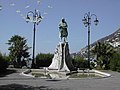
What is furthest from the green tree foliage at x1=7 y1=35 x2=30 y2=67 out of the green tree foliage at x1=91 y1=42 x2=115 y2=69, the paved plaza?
the paved plaza

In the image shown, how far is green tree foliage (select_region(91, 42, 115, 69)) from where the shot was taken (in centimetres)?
4290

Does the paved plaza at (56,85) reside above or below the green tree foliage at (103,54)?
below

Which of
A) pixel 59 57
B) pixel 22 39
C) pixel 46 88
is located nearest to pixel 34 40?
pixel 59 57

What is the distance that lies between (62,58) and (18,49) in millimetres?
17317

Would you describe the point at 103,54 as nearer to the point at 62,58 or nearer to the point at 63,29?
the point at 63,29

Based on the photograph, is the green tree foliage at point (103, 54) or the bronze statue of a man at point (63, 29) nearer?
the bronze statue of a man at point (63, 29)

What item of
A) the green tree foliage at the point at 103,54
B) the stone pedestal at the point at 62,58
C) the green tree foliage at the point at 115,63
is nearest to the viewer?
the stone pedestal at the point at 62,58

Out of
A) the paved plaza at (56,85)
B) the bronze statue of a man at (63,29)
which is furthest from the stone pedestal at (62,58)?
the paved plaza at (56,85)

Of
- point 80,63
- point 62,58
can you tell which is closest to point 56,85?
point 62,58

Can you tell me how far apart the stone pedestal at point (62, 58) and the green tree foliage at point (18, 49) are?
1456 centimetres

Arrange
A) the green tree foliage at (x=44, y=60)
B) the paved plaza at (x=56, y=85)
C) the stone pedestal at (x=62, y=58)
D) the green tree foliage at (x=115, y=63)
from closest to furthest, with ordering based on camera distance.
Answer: the paved plaza at (x=56, y=85)
the stone pedestal at (x=62, y=58)
the green tree foliage at (x=115, y=63)
the green tree foliage at (x=44, y=60)

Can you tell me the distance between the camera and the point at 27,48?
51.2 m

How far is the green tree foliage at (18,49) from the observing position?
1959 inches

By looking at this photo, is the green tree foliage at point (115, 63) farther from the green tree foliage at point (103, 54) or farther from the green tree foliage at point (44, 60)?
the green tree foliage at point (44, 60)
